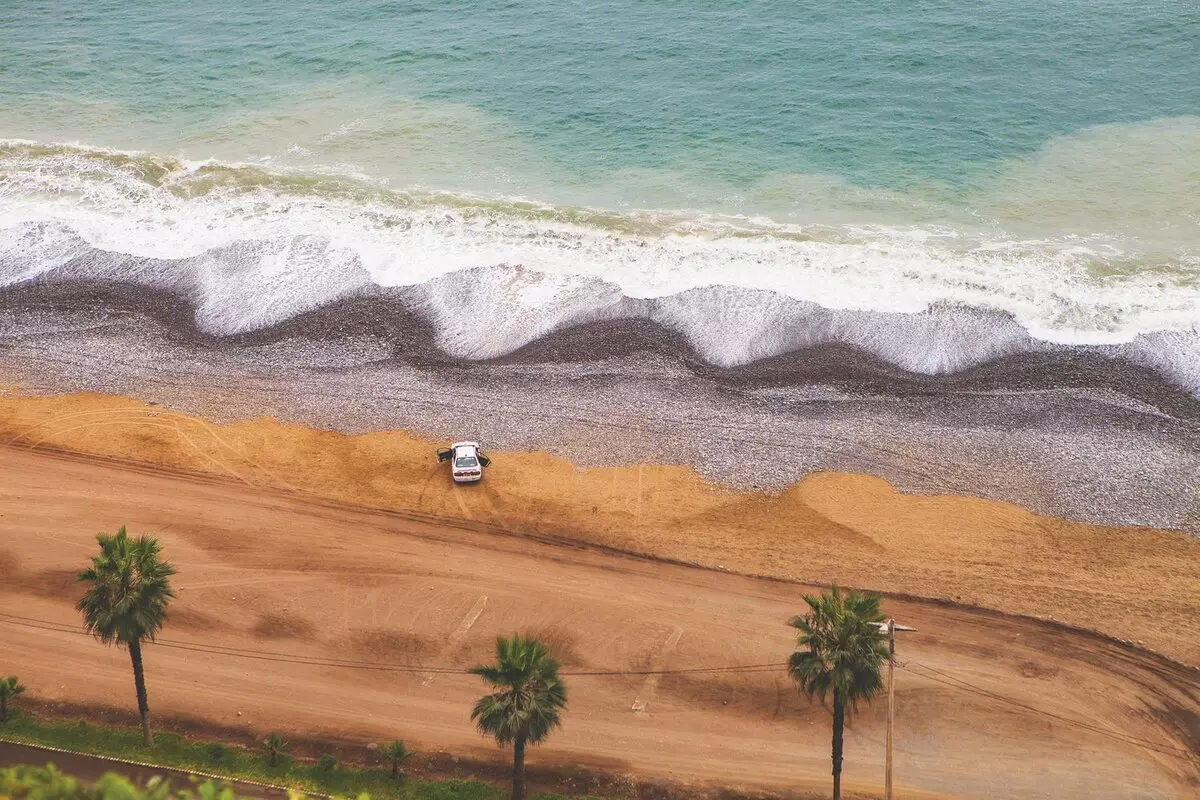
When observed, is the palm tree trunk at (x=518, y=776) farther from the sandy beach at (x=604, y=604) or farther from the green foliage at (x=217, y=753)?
the green foliage at (x=217, y=753)

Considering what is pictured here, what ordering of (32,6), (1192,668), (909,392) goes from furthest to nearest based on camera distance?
(32,6)
(909,392)
(1192,668)

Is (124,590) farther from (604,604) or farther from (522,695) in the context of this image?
(604,604)

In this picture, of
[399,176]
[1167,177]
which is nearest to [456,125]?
[399,176]

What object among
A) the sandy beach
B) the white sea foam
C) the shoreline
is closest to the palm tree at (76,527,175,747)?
the sandy beach

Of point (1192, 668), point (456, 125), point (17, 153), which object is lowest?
point (1192, 668)

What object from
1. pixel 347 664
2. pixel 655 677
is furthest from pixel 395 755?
pixel 655 677

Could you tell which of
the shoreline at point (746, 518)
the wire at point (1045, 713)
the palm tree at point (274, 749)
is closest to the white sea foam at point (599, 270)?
the shoreline at point (746, 518)

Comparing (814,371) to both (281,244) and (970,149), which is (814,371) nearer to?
(970,149)
